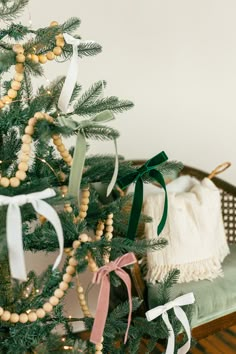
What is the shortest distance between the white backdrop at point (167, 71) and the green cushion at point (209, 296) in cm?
60

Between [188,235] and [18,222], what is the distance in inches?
34.2

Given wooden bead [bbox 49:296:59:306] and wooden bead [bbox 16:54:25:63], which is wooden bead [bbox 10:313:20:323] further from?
wooden bead [bbox 16:54:25:63]

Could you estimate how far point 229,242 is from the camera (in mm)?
1754

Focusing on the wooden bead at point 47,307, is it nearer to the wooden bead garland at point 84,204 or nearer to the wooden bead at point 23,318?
the wooden bead at point 23,318

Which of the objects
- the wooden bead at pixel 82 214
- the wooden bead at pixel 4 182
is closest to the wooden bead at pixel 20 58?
the wooden bead at pixel 4 182

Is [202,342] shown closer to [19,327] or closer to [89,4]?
[19,327]

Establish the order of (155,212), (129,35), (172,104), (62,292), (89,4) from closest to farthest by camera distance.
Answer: (62,292) < (155,212) < (89,4) < (129,35) < (172,104)

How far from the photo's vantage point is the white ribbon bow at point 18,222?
712mm

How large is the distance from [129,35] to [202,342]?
133cm

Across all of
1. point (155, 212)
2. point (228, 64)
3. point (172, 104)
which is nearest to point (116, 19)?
point (172, 104)

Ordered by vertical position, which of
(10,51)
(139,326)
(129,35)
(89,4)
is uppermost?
(89,4)

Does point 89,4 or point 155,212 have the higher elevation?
point 89,4

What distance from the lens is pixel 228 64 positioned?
6.49 feet

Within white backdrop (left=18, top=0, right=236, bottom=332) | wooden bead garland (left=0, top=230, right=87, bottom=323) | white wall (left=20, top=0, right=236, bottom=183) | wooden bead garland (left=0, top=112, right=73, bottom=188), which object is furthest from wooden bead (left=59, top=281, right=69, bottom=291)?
white wall (left=20, top=0, right=236, bottom=183)
